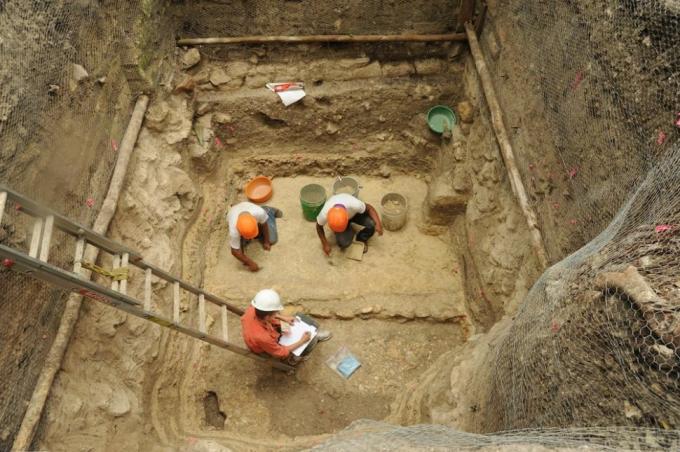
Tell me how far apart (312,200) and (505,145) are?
2.47m

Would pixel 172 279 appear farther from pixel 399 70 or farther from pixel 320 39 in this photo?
pixel 399 70

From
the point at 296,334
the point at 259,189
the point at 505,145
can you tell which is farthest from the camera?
the point at 259,189

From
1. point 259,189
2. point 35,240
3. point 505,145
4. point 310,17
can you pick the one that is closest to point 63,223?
point 35,240

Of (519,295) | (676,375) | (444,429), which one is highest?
(519,295)

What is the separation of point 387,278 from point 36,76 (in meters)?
3.75

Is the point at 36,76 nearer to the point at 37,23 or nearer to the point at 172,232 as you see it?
the point at 37,23

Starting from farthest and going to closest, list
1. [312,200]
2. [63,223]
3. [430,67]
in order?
1. [312,200]
2. [430,67]
3. [63,223]

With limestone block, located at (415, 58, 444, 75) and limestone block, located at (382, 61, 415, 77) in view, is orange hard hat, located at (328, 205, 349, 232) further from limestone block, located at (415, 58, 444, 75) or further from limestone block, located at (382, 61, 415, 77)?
limestone block, located at (415, 58, 444, 75)

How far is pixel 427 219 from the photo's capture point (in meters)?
5.44

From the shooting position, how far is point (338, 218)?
4.71 meters

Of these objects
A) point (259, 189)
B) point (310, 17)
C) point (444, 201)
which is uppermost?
point (310, 17)

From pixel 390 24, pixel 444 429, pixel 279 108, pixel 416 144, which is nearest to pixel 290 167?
pixel 279 108

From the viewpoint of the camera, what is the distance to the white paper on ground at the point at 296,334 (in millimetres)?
4256

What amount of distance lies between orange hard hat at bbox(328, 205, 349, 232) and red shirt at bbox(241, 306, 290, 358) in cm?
128
